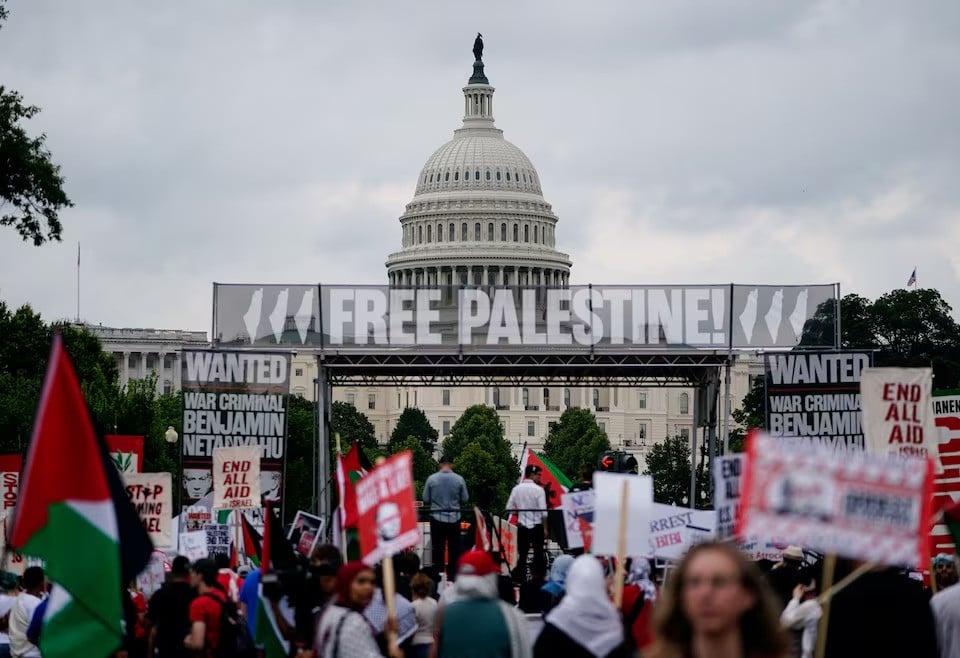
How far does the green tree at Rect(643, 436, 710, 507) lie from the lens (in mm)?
111500

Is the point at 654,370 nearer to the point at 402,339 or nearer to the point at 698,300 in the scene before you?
the point at 698,300

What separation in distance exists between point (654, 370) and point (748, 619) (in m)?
30.5

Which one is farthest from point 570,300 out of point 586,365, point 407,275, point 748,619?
point 407,275

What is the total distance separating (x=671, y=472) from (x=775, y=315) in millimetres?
77633

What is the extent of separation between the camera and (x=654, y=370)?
37.6 metres

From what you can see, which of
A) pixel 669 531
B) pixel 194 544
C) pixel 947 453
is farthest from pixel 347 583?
pixel 947 453

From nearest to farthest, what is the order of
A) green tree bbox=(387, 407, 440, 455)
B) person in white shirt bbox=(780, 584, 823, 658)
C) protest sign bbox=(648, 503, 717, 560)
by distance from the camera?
person in white shirt bbox=(780, 584, 823, 658) < protest sign bbox=(648, 503, 717, 560) < green tree bbox=(387, 407, 440, 455)

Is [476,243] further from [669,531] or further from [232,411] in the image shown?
[669,531]

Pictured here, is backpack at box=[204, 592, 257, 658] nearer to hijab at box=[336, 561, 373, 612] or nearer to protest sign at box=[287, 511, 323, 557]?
hijab at box=[336, 561, 373, 612]

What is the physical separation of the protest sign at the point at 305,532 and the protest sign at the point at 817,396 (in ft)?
31.8

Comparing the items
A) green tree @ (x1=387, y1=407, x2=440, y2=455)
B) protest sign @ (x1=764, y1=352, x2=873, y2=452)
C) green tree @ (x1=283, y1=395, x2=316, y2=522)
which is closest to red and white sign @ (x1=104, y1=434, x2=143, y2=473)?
protest sign @ (x1=764, y1=352, x2=873, y2=452)

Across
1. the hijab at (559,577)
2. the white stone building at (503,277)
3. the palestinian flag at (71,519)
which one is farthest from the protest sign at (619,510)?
the white stone building at (503,277)

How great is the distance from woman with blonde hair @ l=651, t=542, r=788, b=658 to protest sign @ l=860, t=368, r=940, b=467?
412 inches

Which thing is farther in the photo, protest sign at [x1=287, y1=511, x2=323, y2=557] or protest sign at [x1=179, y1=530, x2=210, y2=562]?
protest sign at [x1=287, y1=511, x2=323, y2=557]
